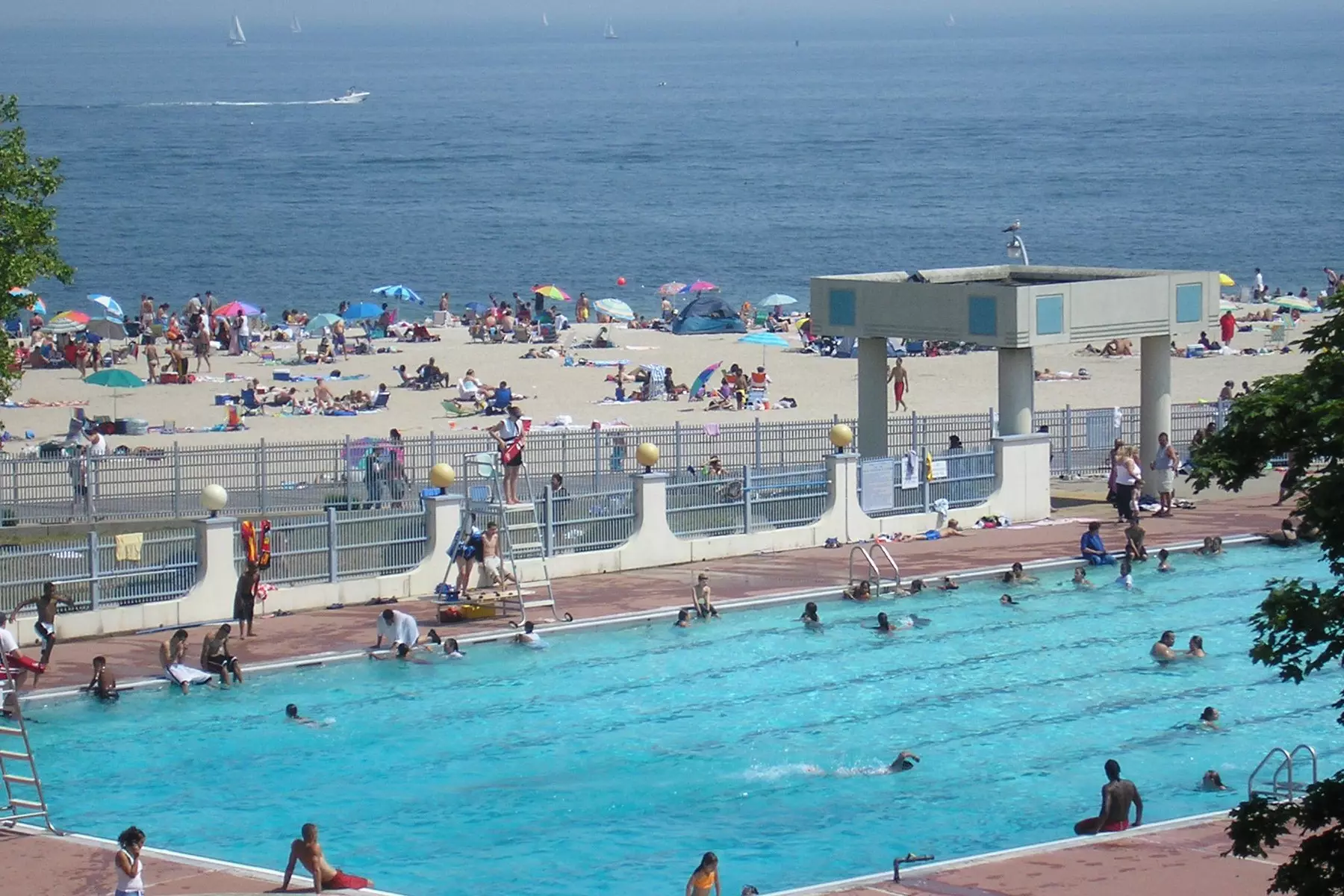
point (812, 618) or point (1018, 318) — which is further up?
point (1018, 318)

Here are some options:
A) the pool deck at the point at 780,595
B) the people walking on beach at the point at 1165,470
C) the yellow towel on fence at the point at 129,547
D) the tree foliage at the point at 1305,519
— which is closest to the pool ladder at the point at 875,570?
the pool deck at the point at 780,595

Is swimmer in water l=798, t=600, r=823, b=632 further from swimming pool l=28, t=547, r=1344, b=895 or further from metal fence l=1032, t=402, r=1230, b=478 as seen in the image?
metal fence l=1032, t=402, r=1230, b=478

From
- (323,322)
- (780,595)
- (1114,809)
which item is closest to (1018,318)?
(780,595)

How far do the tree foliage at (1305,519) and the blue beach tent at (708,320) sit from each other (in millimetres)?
46399

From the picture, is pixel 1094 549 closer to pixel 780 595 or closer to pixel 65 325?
pixel 780 595

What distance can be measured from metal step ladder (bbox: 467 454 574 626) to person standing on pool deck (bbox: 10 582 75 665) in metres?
5.49

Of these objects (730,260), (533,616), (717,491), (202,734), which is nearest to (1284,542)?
(717,491)

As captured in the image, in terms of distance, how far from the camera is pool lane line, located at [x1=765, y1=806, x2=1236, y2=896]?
50.6ft

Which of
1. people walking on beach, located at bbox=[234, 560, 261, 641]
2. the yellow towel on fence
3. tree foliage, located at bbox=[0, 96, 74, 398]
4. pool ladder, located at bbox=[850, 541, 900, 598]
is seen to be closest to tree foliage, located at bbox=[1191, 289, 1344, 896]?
pool ladder, located at bbox=[850, 541, 900, 598]

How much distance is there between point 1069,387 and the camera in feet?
148

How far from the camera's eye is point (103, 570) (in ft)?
78.6

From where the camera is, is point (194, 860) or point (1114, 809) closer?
point (194, 860)

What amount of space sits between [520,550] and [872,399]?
7.40 meters

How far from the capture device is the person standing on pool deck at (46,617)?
22.2 meters
